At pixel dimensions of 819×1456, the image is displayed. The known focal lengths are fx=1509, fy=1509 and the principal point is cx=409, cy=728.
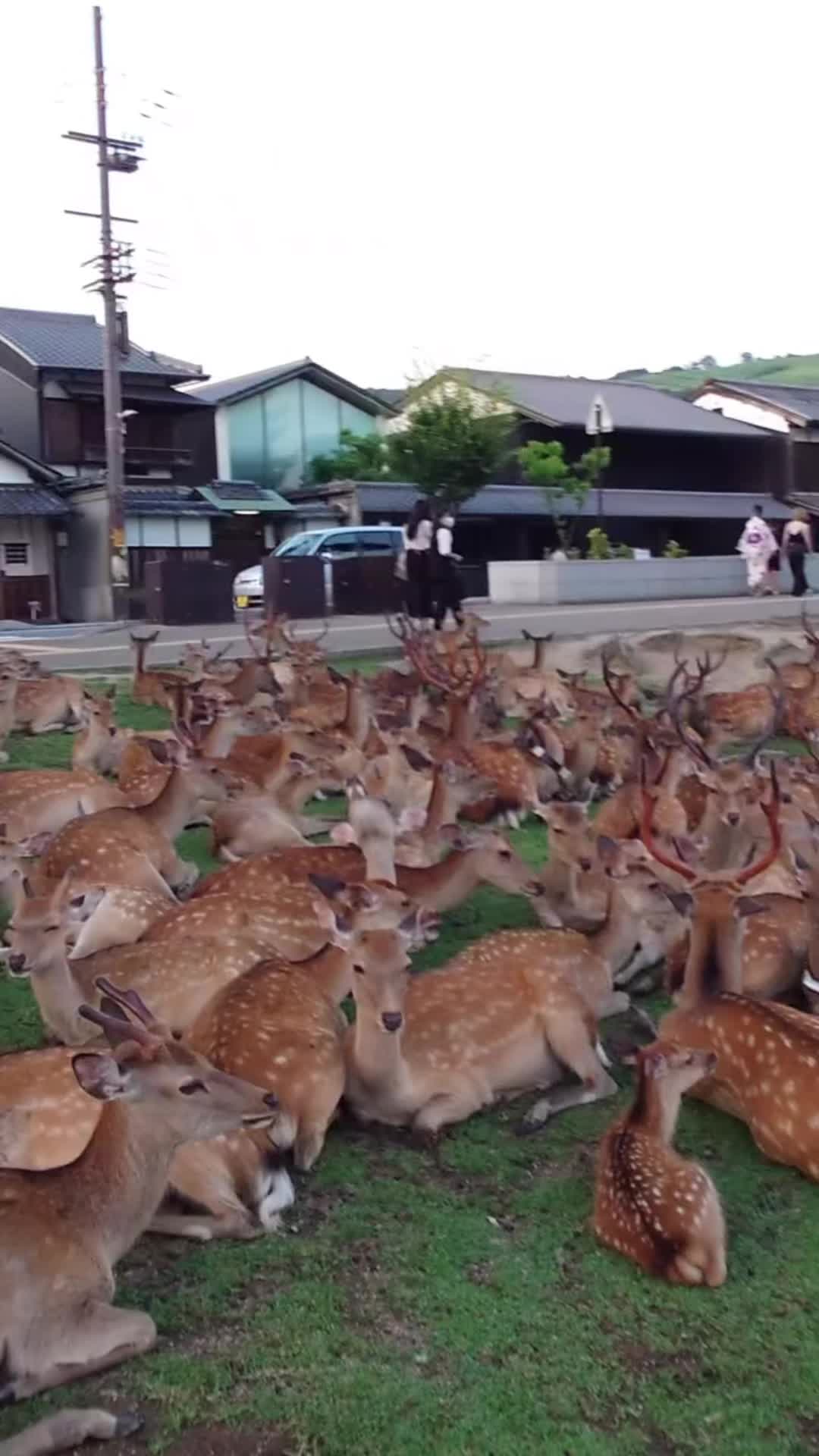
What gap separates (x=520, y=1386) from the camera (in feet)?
7.29

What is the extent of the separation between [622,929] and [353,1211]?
4.45 feet

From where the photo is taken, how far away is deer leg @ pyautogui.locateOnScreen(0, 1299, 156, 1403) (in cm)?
221

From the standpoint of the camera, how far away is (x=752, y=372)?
303 feet

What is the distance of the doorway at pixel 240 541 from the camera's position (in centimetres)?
2695

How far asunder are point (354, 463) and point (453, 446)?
4.61 metres

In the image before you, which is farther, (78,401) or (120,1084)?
(78,401)

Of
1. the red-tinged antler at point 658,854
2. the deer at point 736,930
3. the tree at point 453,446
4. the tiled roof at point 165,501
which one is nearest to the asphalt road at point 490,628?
the tree at point 453,446

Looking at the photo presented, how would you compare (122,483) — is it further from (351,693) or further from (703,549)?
(351,693)

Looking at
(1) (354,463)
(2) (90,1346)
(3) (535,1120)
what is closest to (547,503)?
(1) (354,463)

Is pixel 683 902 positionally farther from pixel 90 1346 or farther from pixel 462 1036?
pixel 90 1346

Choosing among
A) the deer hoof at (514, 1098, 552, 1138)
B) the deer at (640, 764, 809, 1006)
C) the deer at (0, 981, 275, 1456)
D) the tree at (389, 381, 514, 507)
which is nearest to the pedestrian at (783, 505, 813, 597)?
the tree at (389, 381, 514, 507)

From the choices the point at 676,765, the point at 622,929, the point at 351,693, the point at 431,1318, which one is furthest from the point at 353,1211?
the point at 351,693

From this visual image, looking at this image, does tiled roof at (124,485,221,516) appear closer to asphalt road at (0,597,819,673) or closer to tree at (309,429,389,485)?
tree at (309,429,389,485)

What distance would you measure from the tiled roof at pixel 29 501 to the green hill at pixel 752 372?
178 feet
